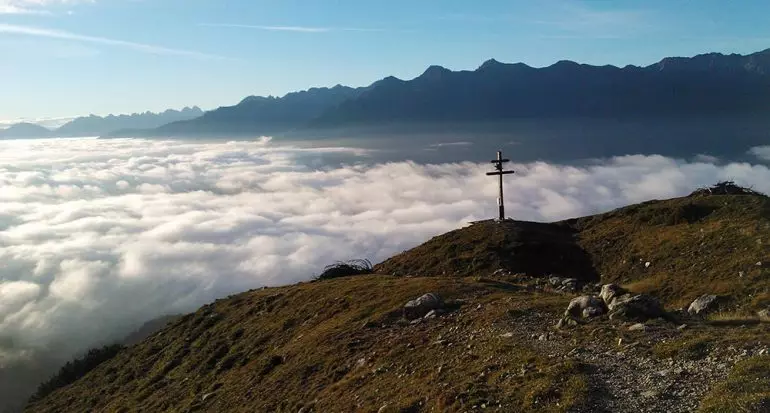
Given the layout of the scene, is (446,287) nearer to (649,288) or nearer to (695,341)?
(649,288)

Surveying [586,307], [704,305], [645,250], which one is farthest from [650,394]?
[645,250]

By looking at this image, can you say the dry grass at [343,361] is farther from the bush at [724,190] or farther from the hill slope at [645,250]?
the bush at [724,190]

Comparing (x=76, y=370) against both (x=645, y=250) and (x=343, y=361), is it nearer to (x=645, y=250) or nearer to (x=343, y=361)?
(x=343, y=361)

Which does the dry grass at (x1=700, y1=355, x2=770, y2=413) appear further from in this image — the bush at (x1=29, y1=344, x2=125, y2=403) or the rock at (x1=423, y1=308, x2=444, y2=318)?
the bush at (x1=29, y1=344, x2=125, y2=403)

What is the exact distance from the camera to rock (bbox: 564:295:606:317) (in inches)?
728

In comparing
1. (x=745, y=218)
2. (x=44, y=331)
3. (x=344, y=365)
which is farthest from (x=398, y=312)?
(x=44, y=331)

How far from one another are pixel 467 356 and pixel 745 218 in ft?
84.0

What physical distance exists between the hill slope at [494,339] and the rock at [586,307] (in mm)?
540

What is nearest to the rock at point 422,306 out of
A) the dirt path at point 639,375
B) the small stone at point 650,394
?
the dirt path at point 639,375

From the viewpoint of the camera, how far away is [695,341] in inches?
560

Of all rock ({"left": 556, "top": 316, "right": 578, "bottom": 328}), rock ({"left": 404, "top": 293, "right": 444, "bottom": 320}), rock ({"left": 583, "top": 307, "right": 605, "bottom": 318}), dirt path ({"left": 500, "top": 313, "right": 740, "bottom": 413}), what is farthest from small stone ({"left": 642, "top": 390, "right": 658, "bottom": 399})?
rock ({"left": 404, "top": 293, "right": 444, "bottom": 320})

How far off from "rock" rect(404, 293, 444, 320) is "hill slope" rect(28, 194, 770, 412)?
277mm

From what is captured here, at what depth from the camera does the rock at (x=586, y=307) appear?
1848 cm

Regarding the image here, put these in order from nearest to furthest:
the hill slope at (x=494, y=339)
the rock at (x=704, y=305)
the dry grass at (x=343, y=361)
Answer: the hill slope at (x=494, y=339), the dry grass at (x=343, y=361), the rock at (x=704, y=305)
